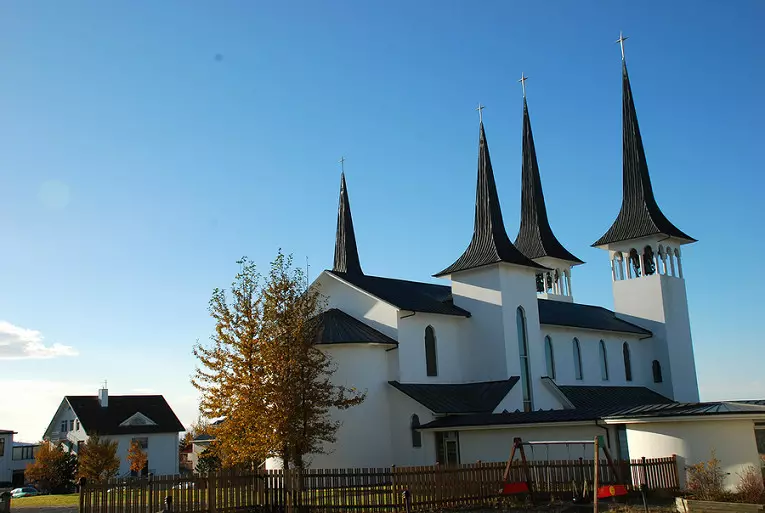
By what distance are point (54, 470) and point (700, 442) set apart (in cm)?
4853

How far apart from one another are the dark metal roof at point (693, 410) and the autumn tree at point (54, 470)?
45.1m

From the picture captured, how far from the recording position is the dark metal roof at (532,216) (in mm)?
58406

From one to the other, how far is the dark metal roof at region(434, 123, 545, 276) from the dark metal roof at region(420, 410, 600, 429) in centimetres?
917

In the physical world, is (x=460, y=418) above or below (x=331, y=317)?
below

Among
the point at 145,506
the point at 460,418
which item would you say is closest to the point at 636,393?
the point at 460,418

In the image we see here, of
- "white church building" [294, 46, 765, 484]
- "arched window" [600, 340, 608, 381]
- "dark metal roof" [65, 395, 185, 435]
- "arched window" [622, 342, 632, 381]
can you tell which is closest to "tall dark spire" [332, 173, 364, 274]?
"white church building" [294, 46, 765, 484]

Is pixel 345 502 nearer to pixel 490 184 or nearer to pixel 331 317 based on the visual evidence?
pixel 331 317

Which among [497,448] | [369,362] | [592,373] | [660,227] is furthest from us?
[660,227]

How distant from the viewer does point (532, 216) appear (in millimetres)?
59250

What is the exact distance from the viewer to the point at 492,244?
40188 mm

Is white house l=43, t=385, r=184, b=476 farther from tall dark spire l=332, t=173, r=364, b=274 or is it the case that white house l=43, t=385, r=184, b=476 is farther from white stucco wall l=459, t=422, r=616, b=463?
white stucco wall l=459, t=422, r=616, b=463

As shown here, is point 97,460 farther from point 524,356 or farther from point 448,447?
point 524,356

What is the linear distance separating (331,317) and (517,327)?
10.0 metres

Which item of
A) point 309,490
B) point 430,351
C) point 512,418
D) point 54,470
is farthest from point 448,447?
point 54,470
